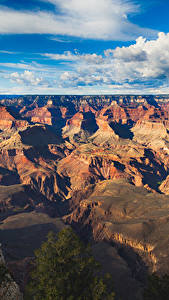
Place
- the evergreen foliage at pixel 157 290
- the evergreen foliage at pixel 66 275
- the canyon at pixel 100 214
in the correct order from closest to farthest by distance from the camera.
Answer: the evergreen foliage at pixel 66 275 < the evergreen foliage at pixel 157 290 < the canyon at pixel 100 214

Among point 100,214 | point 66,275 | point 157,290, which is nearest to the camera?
point 66,275

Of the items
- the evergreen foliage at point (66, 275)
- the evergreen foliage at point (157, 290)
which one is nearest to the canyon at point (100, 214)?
the evergreen foliage at point (157, 290)

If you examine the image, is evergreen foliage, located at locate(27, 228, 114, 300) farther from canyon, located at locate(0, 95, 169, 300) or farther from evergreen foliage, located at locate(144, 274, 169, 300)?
canyon, located at locate(0, 95, 169, 300)

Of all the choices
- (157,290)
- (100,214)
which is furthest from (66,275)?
(100,214)

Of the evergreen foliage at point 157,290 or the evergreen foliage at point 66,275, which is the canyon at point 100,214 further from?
the evergreen foliage at point 66,275

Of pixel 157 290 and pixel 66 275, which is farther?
pixel 157 290

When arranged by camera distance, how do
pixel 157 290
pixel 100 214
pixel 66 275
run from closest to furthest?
1. pixel 66 275
2. pixel 157 290
3. pixel 100 214

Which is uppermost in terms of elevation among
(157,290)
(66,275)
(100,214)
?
(66,275)

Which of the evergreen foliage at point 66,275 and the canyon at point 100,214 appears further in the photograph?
the canyon at point 100,214

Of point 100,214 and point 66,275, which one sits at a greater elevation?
point 66,275

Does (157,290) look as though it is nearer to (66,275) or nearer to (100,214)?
(66,275)

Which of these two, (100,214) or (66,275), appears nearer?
(66,275)

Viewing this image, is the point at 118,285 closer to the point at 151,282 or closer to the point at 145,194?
the point at 151,282
